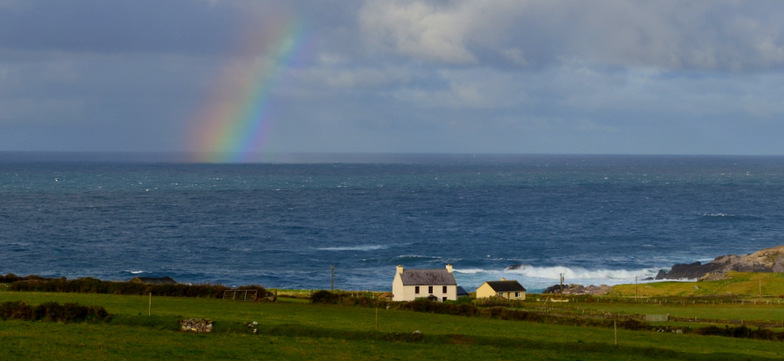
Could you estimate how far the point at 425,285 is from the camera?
7719 centimetres

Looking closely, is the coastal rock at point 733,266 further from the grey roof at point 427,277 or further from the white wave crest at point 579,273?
the grey roof at point 427,277

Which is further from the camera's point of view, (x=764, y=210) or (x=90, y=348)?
(x=764, y=210)

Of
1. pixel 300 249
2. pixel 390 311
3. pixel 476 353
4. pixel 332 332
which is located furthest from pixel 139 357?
pixel 300 249

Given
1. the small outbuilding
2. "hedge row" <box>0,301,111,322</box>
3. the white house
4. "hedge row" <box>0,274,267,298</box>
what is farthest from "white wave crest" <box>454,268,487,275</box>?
"hedge row" <box>0,301,111,322</box>

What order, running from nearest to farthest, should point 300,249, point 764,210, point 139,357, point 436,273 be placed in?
point 139,357 → point 436,273 → point 300,249 → point 764,210

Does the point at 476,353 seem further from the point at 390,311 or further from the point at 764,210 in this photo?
the point at 764,210

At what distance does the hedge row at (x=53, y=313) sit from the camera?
46031 millimetres

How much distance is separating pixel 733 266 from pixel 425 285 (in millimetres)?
53218

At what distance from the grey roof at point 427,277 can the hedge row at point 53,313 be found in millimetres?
35231

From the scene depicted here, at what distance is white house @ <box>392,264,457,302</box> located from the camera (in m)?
76.6

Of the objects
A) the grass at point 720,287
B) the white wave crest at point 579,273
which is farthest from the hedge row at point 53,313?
Result: the white wave crest at point 579,273

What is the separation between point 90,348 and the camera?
37656 mm

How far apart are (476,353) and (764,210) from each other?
179907 millimetres

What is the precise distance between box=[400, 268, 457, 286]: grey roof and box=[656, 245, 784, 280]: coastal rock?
41.5 meters
